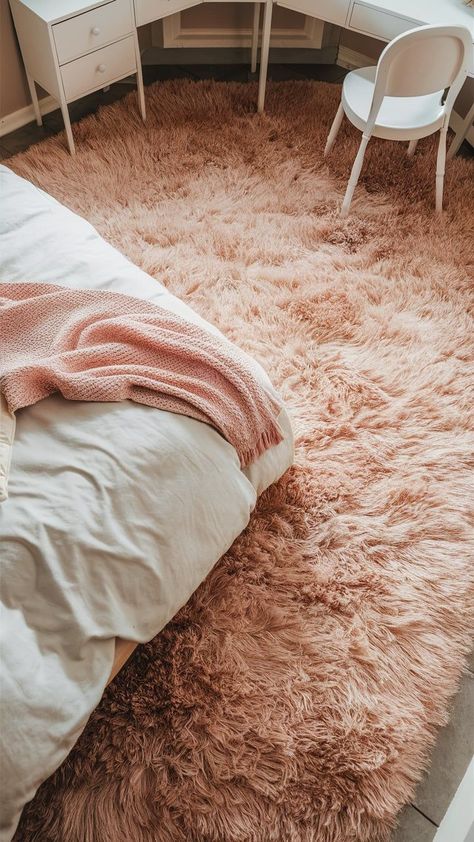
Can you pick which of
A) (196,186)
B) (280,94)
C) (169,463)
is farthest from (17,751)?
(280,94)

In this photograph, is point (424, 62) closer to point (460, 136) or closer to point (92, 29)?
point (460, 136)

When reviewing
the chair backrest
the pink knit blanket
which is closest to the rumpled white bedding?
the pink knit blanket

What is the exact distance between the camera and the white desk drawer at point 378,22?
224 cm

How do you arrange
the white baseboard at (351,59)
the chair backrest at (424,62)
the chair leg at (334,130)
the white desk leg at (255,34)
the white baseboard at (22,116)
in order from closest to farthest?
the chair backrest at (424,62) → the chair leg at (334,130) → the white baseboard at (22,116) → the white desk leg at (255,34) → the white baseboard at (351,59)

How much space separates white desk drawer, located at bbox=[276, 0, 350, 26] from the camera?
2.32m

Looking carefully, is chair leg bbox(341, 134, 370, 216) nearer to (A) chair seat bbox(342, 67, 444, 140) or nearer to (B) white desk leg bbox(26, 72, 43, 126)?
(A) chair seat bbox(342, 67, 444, 140)

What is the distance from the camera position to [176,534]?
45.3 inches

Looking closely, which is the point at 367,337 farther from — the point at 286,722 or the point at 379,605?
the point at 286,722

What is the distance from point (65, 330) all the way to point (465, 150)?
2.21 meters

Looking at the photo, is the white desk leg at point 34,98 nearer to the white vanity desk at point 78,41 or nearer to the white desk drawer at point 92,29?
the white vanity desk at point 78,41

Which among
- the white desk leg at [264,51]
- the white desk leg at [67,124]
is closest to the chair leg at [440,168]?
the white desk leg at [264,51]

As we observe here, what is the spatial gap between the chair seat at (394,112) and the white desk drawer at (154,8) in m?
0.78

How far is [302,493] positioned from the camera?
1640mm

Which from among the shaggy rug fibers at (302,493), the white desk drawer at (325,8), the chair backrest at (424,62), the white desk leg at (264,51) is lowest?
the shaggy rug fibers at (302,493)
